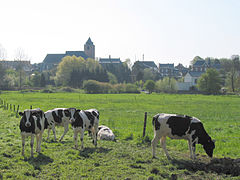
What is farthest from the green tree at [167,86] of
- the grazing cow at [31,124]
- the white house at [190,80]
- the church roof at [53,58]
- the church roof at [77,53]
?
the church roof at [53,58]

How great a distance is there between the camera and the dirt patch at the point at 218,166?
345 inches

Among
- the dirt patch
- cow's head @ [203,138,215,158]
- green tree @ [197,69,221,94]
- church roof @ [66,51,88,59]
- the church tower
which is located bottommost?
the dirt patch

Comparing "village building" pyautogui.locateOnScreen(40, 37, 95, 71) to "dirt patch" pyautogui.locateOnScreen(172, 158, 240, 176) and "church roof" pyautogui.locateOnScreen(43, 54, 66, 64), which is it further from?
"dirt patch" pyautogui.locateOnScreen(172, 158, 240, 176)

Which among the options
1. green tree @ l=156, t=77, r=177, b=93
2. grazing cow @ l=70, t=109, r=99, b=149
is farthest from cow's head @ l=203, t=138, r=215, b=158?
green tree @ l=156, t=77, r=177, b=93

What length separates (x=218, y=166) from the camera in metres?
9.09

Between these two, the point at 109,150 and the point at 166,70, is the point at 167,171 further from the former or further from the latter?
the point at 166,70

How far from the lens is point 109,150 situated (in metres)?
11.8

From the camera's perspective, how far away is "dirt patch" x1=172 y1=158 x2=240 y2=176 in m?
8.76

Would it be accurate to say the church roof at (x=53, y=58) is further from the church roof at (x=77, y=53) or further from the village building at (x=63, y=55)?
the church roof at (x=77, y=53)

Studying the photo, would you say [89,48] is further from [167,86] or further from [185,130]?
[185,130]

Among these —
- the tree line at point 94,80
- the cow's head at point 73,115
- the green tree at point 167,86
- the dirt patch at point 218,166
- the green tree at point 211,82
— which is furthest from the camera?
the green tree at point 167,86

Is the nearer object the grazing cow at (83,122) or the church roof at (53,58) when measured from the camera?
the grazing cow at (83,122)

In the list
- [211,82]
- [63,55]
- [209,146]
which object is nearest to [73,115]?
[209,146]

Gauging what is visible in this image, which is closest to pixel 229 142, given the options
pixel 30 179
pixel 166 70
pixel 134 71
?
pixel 30 179
